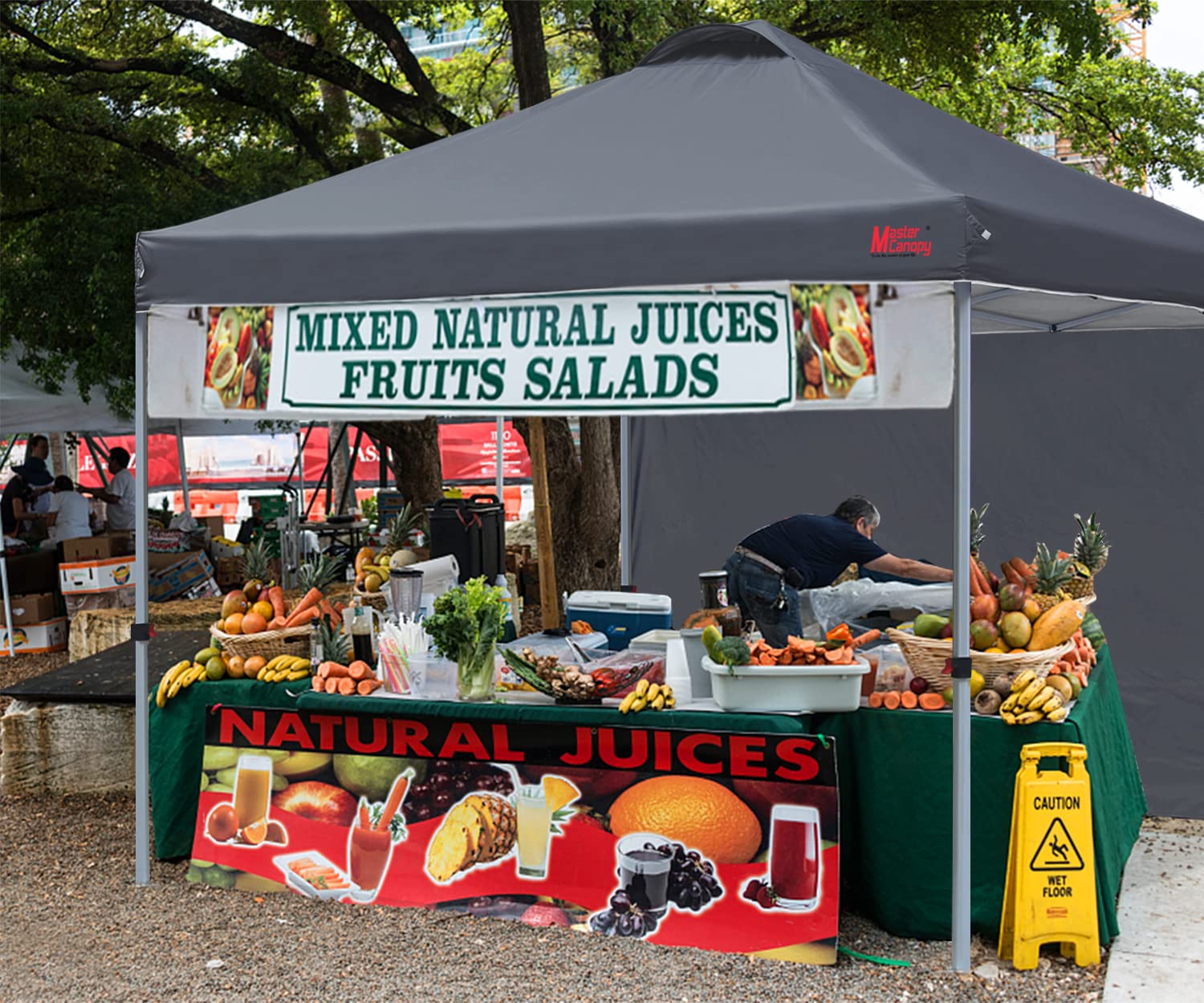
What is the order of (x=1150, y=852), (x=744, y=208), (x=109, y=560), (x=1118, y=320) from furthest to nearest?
(x=109, y=560) → (x=1118, y=320) → (x=1150, y=852) → (x=744, y=208)

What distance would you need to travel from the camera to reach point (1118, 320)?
6938 millimetres

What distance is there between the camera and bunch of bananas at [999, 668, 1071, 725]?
4672 millimetres

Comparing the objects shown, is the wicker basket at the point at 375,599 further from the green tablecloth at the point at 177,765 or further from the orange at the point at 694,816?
the orange at the point at 694,816

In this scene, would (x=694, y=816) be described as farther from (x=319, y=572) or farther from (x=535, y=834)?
(x=319, y=572)

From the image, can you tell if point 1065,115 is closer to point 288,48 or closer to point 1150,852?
point 288,48

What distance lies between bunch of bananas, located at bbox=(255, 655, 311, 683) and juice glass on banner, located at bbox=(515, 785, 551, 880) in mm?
→ 1245

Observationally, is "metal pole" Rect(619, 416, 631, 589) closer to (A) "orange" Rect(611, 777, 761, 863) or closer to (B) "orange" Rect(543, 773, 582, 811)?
(B) "orange" Rect(543, 773, 582, 811)

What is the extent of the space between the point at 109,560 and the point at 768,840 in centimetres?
871

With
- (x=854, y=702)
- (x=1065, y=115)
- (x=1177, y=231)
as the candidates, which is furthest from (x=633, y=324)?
(x=1065, y=115)

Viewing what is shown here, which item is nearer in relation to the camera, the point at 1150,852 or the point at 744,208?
the point at 744,208

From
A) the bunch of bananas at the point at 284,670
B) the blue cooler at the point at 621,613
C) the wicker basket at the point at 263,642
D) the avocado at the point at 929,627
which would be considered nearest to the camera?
the avocado at the point at 929,627

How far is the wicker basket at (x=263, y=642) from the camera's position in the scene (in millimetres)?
5734

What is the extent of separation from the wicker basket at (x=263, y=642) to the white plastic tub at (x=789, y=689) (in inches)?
79.0

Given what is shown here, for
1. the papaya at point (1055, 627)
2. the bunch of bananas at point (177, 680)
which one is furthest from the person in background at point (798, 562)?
the bunch of bananas at point (177, 680)
